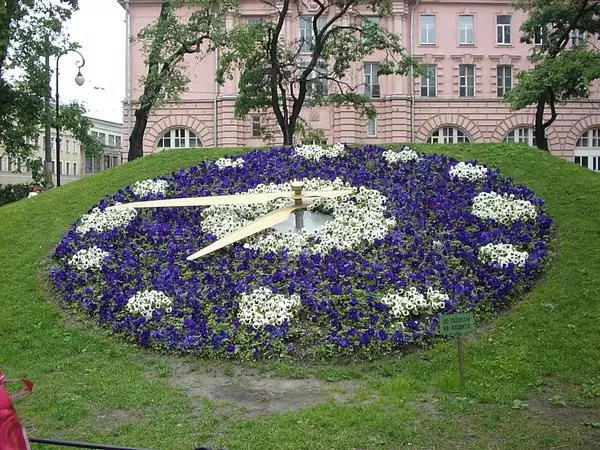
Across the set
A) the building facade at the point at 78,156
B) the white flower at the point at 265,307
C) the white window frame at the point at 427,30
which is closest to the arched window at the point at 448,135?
the white window frame at the point at 427,30

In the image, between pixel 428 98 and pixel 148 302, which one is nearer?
pixel 148 302

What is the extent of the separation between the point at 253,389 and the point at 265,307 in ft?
5.31

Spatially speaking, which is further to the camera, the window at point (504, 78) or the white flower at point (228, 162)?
the window at point (504, 78)

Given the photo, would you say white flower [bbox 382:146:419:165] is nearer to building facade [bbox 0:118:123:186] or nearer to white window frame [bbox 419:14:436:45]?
white window frame [bbox 419:14:436:45]

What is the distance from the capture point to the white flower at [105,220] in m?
11.8

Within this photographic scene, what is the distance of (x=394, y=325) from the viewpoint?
8328mm

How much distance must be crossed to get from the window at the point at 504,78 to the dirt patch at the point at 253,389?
34453 mm

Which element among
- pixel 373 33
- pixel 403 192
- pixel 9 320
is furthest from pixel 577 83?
pixel 9 320

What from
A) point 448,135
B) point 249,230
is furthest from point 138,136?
point 448,135

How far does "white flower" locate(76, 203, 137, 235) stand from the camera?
11805 mm

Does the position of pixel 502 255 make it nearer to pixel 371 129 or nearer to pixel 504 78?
pixel 371 129

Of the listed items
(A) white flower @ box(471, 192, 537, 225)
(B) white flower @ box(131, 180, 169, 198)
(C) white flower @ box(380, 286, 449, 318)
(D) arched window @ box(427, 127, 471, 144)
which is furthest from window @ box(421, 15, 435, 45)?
(C) white flower @ box(380, 286, 449, 318)

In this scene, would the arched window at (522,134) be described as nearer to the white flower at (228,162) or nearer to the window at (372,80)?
the window at (372,80)

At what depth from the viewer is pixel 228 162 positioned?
14406 millimetres
